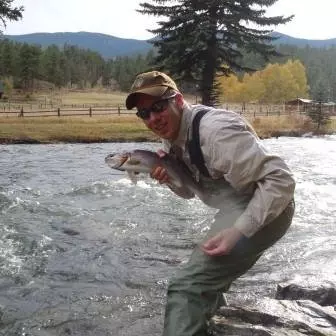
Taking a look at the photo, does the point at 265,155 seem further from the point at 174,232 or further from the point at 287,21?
the point at 287,21

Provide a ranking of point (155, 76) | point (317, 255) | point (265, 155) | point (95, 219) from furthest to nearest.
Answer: point (95, 219) → point (317, 255) → point (155, 76) → point (265, 155)

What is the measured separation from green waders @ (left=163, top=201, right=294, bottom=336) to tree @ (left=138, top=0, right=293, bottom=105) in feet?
94.5

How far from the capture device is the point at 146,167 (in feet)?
14.6

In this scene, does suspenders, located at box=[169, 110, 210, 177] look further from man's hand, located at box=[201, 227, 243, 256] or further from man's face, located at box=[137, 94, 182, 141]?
man's hand, located at box=[201, 227, 243, 256]

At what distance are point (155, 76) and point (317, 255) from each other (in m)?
6.70

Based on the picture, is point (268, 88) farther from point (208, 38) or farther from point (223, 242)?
point (223, 242)

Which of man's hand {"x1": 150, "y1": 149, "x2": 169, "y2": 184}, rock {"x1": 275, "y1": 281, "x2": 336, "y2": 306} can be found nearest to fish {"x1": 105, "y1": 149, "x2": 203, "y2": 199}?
man's hand {"x1": 150, "y1": 149, "x2": 169, "y2": 184}

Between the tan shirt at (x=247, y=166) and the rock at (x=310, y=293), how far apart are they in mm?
3328

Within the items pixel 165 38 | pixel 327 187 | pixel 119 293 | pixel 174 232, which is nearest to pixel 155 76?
pixel 119 293

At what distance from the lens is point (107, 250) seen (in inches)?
380

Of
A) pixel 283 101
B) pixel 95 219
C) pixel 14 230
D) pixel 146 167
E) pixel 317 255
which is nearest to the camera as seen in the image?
pixel 146 167

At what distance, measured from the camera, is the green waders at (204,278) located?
3945mm

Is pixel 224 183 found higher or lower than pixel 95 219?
higher

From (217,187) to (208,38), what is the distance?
28.7 meters
